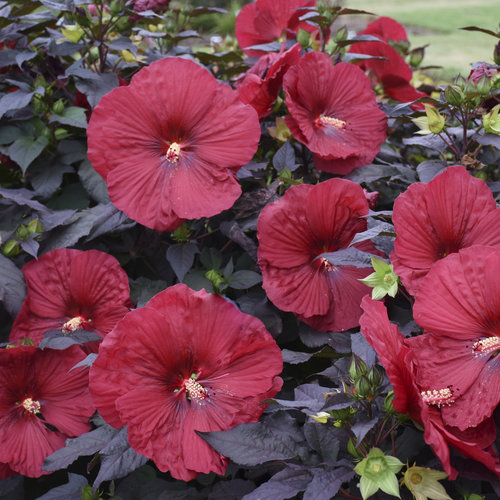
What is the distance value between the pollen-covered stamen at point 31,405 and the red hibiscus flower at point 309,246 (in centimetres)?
42

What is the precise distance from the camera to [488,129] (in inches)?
40.1

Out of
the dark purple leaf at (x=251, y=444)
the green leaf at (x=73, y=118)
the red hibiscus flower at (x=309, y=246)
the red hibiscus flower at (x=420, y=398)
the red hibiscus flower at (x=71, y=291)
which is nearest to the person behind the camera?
the red hibiscus flower at (x=420, y=398)

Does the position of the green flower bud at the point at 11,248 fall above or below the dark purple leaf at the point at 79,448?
above

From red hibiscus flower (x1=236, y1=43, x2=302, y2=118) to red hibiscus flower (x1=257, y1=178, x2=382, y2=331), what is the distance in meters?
0.24

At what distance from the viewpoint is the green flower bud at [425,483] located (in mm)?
708

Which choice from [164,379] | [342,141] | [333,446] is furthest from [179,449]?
[342,141]

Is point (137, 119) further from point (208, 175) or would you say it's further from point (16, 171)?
point (16, 171)

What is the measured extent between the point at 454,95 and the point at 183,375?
0.62 meters

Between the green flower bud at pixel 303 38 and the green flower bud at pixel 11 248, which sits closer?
the green flower bud at pixel 11 248

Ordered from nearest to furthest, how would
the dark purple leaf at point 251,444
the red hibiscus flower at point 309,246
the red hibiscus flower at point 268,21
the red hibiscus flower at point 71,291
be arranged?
1. the dark purple leaf at point 251,444
2. the red hibiscus flower at point 309,246
3. the red hibiscus flower at point 71,291
4. the red hibiscus flower at point 268,21

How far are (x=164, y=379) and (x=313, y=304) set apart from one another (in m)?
0.27

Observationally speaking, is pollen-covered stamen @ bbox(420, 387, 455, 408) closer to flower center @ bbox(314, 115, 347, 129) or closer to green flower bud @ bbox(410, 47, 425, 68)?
flower center @ bbox(314, 115, 347, 129)

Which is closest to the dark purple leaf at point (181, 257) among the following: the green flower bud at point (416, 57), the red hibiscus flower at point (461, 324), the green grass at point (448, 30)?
the red hibiscus flower at point (461, 324)

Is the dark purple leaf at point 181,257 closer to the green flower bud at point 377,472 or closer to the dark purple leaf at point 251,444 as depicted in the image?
the dark purple leaf at point 251,444
